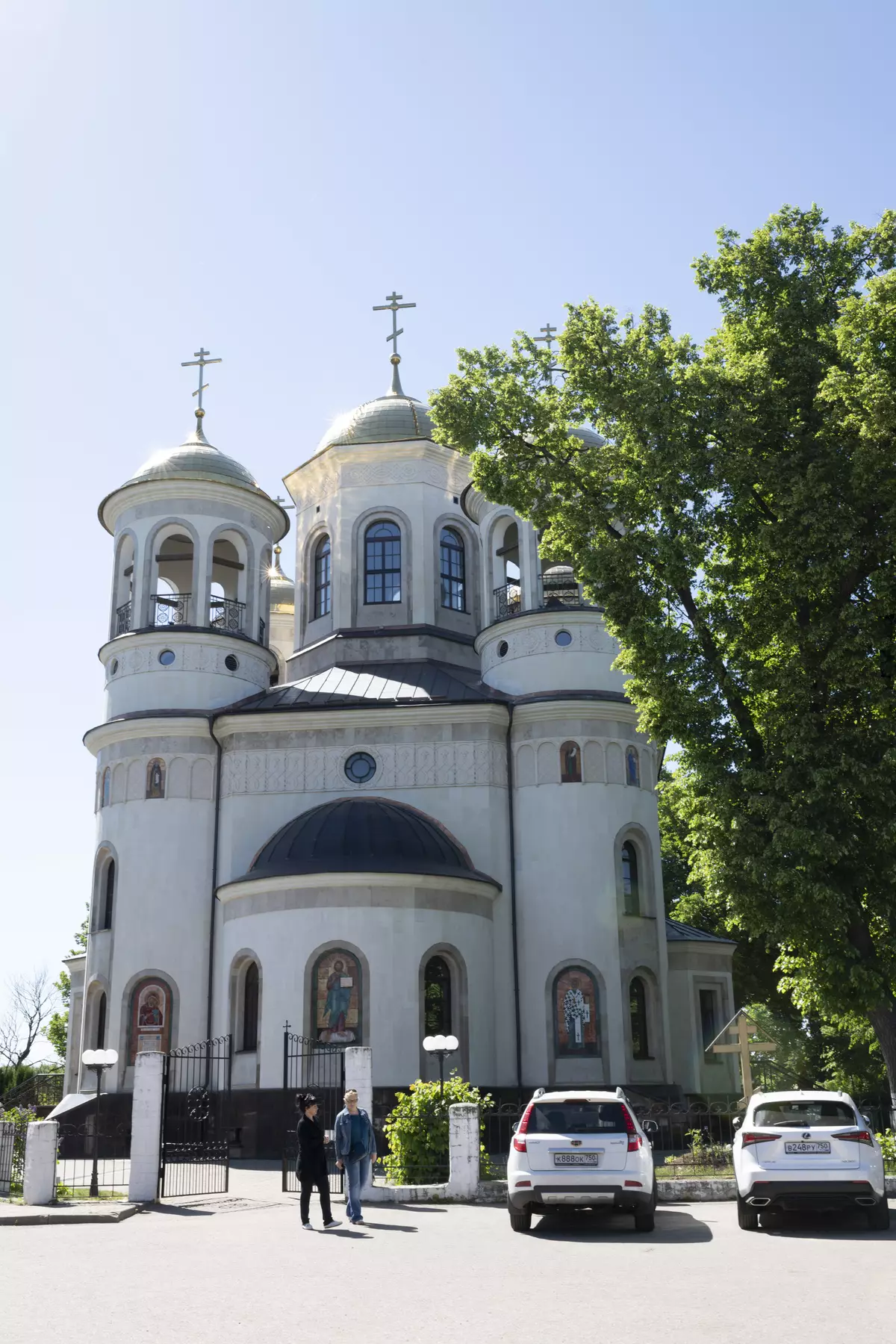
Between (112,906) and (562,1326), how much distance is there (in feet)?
71.0

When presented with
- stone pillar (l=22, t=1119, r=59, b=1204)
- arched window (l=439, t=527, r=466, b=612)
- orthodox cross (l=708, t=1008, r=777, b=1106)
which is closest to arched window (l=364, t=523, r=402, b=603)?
arched window (l=439, t=527, r=466, b=612)

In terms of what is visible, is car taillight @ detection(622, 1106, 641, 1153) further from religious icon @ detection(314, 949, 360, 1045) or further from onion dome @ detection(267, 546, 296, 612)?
onion dome @ detection(267, 546, 296, 612)

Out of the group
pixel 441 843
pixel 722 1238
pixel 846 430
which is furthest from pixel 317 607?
pixel 722 1238

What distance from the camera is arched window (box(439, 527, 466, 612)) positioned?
32.7 m

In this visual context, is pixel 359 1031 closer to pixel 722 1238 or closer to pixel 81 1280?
pixel 722 1238

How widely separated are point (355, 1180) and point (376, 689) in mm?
15830

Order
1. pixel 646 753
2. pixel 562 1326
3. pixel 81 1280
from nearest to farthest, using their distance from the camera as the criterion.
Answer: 1. pixel 562 1326
2. pixel 81 1280
3. pixel 646 753

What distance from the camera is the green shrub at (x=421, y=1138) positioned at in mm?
16484

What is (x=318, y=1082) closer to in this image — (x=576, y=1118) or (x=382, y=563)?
(x=576, y=1118)

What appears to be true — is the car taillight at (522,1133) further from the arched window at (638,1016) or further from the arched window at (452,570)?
the arched window at (452,570)

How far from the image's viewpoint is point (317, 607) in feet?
109

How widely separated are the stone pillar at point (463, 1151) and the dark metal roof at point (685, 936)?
15410 millimetres

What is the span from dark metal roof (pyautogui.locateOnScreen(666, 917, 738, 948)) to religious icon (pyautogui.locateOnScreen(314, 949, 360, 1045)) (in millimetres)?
9047

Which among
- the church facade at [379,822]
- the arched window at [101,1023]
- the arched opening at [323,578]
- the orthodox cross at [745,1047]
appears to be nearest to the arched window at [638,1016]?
the church facade at [379,822]
